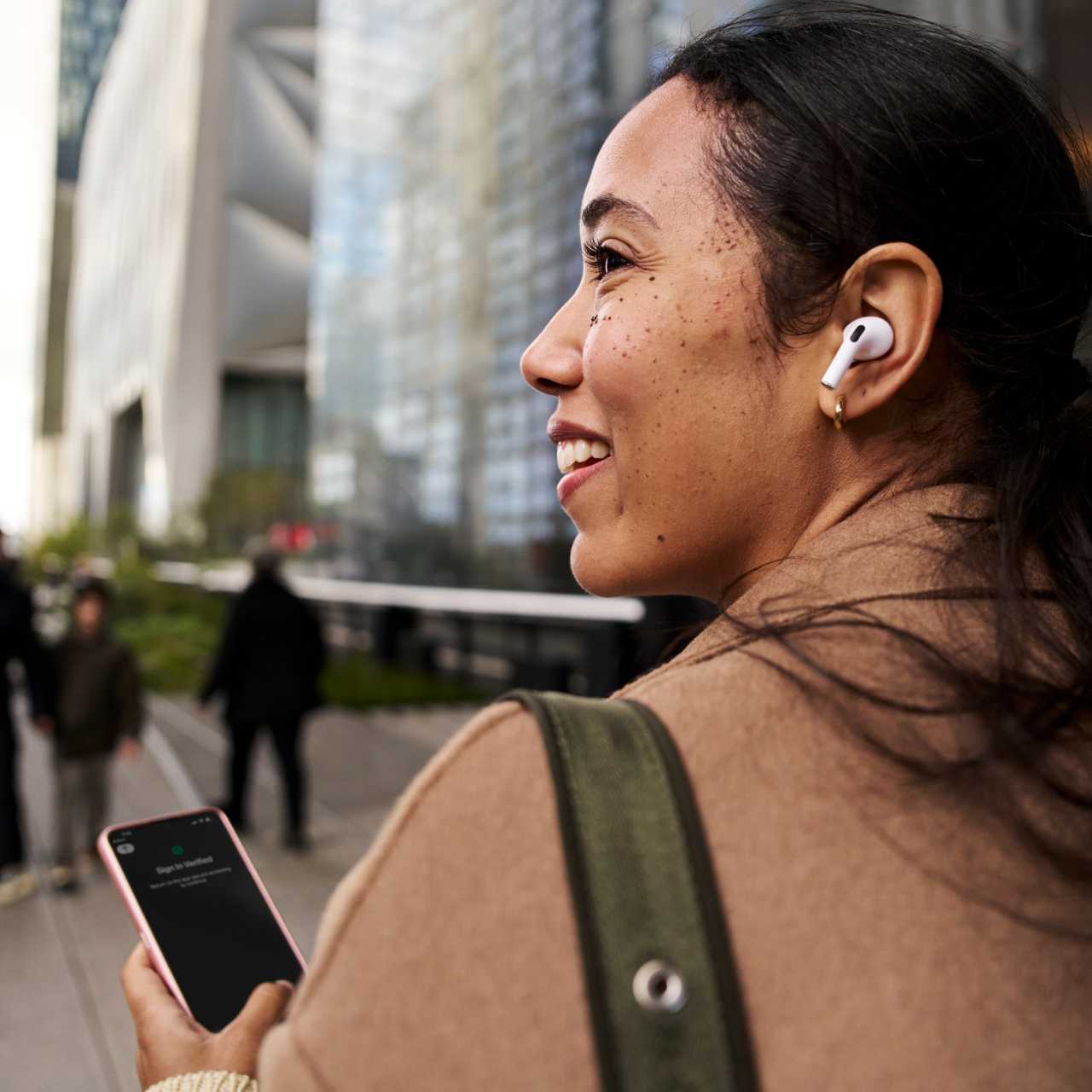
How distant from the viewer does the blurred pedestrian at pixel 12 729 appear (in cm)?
584

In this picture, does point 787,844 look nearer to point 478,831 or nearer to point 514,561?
point 478,831

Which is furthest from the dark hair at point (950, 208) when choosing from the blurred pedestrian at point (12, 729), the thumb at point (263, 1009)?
the blurred pedestrian at point (12, 729)

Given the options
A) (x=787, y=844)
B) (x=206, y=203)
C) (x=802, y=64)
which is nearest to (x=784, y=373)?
(x=802, y=64)

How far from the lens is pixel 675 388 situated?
1.00m

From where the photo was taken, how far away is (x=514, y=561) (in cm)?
1227

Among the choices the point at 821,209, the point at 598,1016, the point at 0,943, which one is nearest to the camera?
the point at 598,1016

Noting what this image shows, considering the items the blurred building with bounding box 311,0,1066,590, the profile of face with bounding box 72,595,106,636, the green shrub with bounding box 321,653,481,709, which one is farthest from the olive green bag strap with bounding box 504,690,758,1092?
the green shrub with bounding box 321,653,481,709

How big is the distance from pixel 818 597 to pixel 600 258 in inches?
16.5

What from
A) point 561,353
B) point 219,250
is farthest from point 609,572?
point 219,250

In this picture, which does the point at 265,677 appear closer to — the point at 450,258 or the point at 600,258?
the point at 600,258

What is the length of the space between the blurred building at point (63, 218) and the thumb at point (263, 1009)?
240 feet

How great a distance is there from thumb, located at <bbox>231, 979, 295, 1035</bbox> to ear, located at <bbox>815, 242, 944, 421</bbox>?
0.67 metres

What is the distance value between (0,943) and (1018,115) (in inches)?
212

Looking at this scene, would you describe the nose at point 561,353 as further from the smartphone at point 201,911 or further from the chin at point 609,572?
the smartphone at point 201,911
